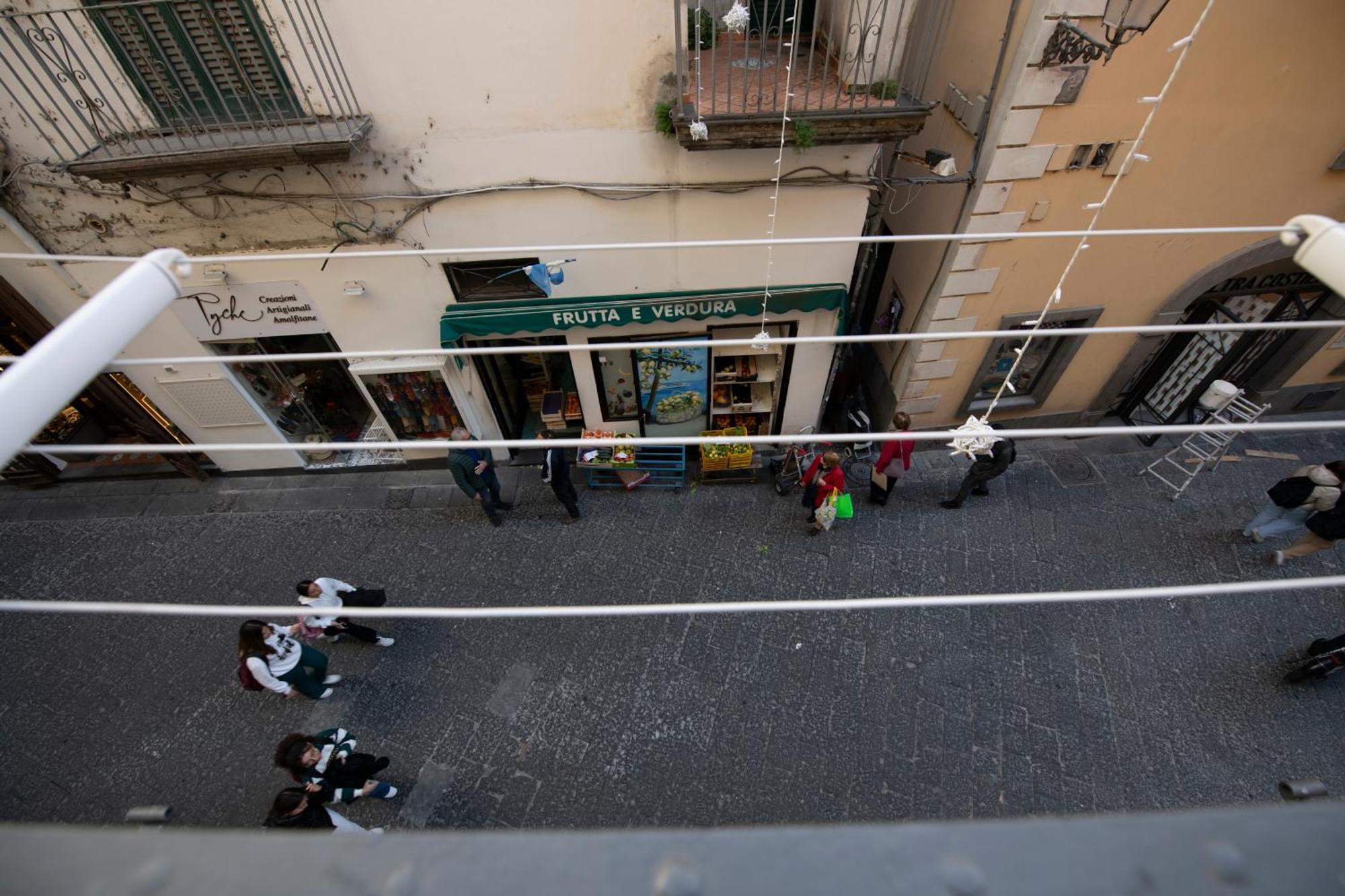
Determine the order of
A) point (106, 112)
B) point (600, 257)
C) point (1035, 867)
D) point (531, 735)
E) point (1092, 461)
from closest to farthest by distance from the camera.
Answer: point (1035, 867), point (106, 112), point (531, 735), point (600, 257), point (1092, 461)

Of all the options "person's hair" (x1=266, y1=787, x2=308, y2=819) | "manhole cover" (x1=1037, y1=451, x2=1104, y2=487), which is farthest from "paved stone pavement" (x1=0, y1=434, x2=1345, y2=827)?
"person's hair" (x1=266, y1=787, x2=308, y2=819)

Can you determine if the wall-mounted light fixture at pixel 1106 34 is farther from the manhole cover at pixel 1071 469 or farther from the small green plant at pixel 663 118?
the manhole cover at pixel 1071 469

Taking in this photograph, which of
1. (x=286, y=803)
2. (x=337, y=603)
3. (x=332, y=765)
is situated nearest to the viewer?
(x=286, y=803)

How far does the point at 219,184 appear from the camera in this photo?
19.9 ft

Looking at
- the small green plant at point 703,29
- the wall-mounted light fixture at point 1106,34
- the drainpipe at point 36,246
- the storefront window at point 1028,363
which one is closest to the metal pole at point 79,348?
the small green plant at point 703,29

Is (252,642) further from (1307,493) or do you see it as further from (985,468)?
(1307,493)

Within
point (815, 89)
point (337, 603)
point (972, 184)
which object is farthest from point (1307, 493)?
point (337, 603)

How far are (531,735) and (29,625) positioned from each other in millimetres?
6706

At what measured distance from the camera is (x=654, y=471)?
8484 mm

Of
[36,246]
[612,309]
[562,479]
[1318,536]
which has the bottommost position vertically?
[1318,536]

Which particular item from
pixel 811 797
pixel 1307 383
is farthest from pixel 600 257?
pixel 1307 383

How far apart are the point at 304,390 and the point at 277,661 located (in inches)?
189

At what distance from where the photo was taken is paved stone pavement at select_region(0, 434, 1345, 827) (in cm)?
566

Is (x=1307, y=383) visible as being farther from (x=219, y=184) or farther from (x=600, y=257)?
(x=219, y=184)
